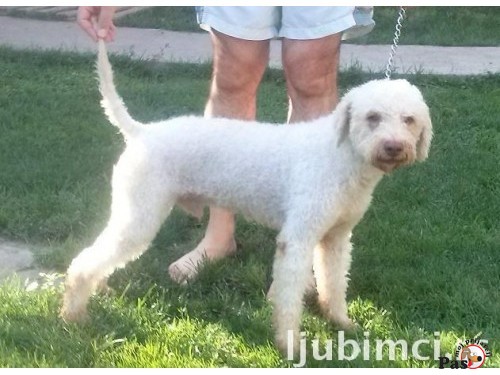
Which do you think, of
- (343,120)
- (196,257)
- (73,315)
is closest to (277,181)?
(343,120)

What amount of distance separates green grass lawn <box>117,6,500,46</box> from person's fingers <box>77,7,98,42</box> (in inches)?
225

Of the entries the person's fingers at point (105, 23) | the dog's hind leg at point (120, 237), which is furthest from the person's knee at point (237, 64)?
the dog's hind leg at point (120, 237)

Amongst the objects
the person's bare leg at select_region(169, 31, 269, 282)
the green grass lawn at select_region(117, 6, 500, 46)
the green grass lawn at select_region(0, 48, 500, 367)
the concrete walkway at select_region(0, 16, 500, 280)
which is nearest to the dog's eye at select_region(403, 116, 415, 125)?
the green grass lawn at select_region(0, 48, 500, 367)

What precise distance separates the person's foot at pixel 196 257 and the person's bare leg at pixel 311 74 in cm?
71

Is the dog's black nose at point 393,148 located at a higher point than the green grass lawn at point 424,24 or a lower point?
higher

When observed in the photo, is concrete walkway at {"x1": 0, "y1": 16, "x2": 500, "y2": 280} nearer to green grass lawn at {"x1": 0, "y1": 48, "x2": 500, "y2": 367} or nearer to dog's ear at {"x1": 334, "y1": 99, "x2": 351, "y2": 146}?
green grass lawn at {"x1": 0, "y1": 48, "x2": 500, "y2": 367}

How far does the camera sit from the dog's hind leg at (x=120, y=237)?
3416 mm

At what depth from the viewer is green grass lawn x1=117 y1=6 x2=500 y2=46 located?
9.05 metres

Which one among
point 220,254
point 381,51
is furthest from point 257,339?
point 381,51

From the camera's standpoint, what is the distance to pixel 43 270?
405 cm

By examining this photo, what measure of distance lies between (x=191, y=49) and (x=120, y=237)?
5.31 m

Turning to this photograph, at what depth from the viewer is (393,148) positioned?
3.00 m

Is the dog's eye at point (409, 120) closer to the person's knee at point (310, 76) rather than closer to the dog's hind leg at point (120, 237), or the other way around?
the person's knee at point (310, 76)

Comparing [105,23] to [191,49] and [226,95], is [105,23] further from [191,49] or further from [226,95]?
[191,49]
